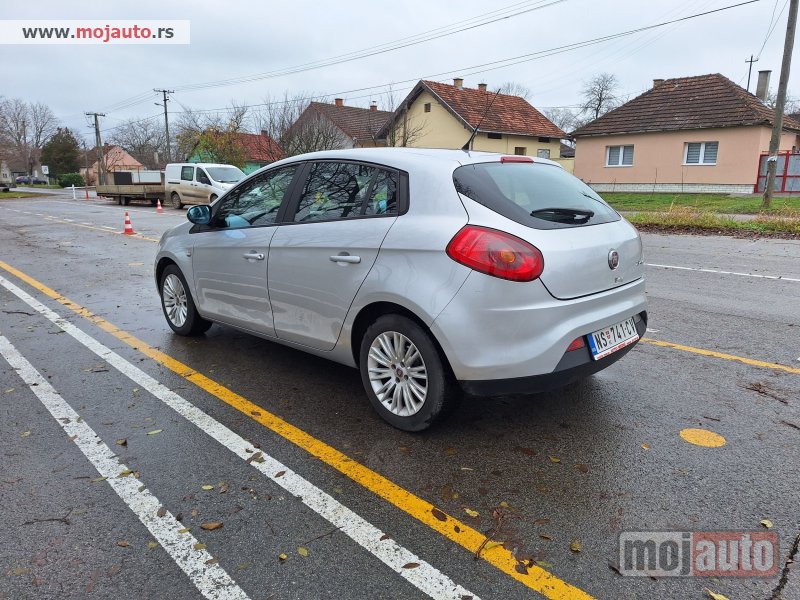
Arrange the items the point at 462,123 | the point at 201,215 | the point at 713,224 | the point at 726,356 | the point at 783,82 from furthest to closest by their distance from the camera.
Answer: the point at 462,123 → the point at 783,82 → the point at 713,224 → the point at 201,215 → the point at 726,356

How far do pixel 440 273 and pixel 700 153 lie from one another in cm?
2790

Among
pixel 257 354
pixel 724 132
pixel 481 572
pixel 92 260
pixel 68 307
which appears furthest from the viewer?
pixel 724 132

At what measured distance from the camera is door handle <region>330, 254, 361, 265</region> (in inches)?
138

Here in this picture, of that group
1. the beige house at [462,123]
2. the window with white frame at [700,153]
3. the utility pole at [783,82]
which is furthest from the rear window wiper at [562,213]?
the beige house at [462,123]

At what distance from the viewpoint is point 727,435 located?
339 centimetres

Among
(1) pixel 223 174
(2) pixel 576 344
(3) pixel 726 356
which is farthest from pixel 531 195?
(1) pixel 223 174

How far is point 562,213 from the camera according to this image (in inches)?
133

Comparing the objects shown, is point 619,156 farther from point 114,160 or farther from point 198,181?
point 114,160

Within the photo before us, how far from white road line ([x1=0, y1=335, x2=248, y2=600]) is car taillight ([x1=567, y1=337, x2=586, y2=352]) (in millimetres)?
1972

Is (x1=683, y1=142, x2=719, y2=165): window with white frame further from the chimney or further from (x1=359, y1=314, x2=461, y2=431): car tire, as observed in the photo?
(x1=359, y1=314, x2=461, y2=431): car tire

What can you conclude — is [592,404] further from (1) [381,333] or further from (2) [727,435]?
(1) [381,333]

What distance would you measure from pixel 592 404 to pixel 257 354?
9.32 feet

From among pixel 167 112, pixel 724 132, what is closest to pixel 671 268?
pixel 724 132

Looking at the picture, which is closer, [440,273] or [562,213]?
[440,273]
